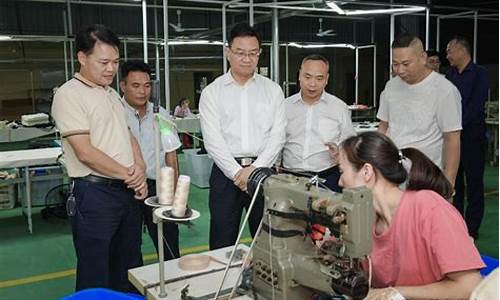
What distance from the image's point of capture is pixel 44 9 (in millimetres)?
10062

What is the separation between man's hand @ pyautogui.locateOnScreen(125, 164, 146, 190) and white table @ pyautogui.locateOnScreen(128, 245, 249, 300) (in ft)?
1.59

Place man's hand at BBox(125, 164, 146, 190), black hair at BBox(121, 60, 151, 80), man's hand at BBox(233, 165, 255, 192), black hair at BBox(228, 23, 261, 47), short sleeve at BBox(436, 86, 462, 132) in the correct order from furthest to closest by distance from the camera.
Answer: black hair at BBox(121, 60, 151, 80)
short sleeve at BBox(436, 86, 462, 132)
black hair at BBox(228, 23, 261, 47)
man's hand at BBox(233, 165, 255, 192)
man's hand at BBox(125, 164, 146, 190)

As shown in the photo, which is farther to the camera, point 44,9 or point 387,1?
point 44,9

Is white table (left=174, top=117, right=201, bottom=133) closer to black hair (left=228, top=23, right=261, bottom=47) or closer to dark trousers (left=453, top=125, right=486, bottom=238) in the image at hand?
dark trousers (left=453, top=125, right=486, bottom=238)

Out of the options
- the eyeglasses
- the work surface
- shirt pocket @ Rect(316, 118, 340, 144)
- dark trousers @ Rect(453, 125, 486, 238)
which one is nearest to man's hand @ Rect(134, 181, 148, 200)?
the eyeglasses

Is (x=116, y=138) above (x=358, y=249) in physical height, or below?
above

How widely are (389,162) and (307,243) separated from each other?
0.35 m

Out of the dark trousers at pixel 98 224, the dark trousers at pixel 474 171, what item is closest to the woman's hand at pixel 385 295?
the dark trousers at pixel 98 224

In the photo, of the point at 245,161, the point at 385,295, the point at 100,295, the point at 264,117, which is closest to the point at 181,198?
the point at 100,295

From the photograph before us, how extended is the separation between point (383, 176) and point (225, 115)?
1.17 meters

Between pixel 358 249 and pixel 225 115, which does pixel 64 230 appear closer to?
pixel 225 115

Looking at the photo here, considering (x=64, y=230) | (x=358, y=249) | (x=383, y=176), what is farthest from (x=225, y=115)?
(x=64, y=230)

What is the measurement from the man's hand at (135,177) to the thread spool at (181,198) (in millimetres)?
791

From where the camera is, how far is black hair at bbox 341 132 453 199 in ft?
4.62
